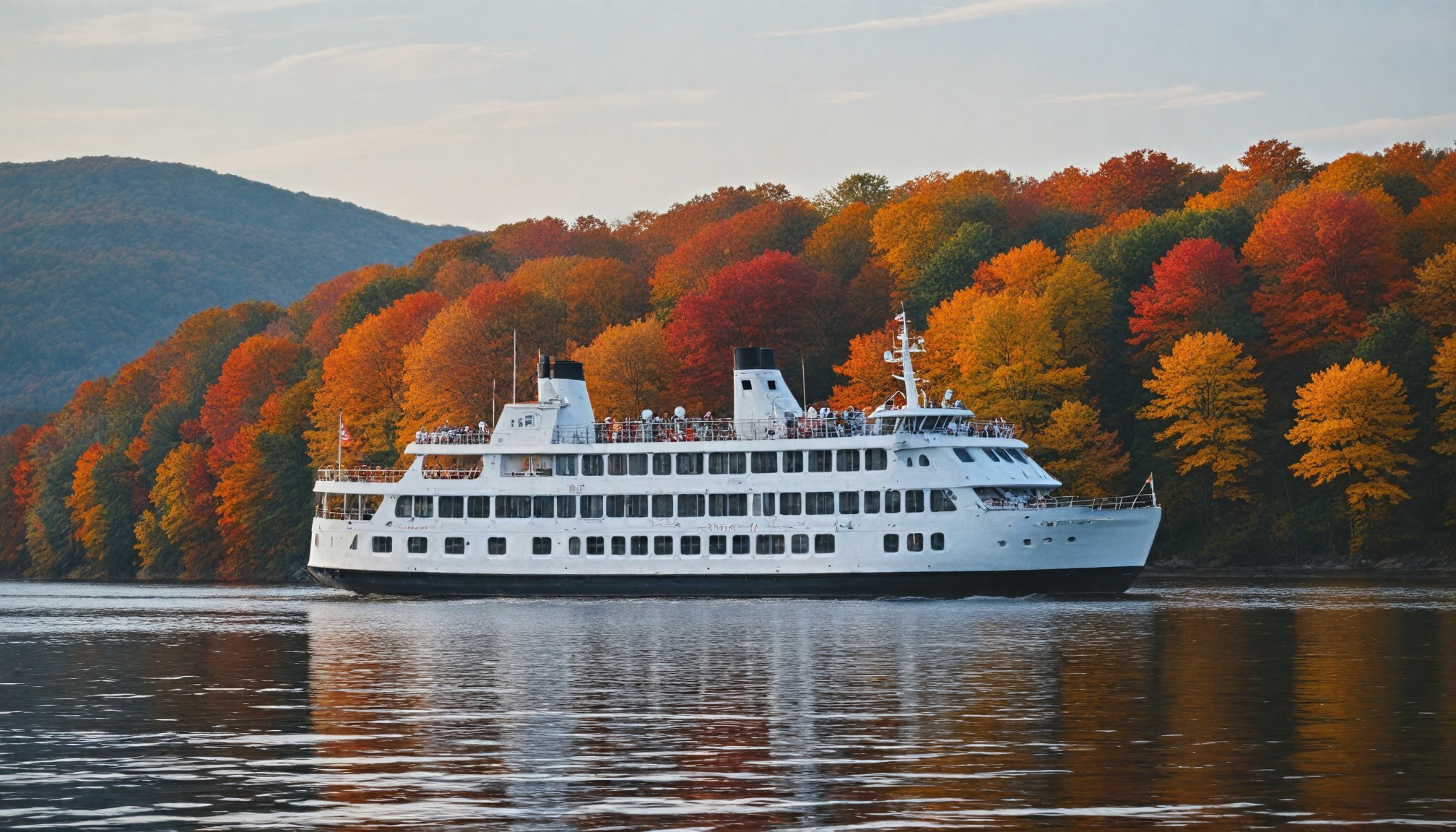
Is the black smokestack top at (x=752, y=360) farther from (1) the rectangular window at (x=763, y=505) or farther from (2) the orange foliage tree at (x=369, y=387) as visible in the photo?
(2) the orange foliage tree at (x=369, y=387)

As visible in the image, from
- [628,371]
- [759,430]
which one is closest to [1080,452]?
[759,430]

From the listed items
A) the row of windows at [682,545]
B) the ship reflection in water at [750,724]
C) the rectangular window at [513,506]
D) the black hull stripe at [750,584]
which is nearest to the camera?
the ship reflection in water at [750,724]

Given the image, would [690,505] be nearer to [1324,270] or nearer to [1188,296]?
[1188,296]

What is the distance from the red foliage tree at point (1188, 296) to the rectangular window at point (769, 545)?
94.9 feet

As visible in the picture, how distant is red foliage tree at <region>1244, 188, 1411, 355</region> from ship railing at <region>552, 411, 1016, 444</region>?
79.0 feet

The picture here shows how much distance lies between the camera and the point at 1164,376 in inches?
3253

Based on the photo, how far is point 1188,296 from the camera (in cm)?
8656

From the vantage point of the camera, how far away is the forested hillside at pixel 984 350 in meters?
81.6

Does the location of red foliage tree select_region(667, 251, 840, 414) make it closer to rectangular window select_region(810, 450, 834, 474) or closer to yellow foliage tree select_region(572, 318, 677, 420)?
yellow foliage tree select_region(572, 318, 677, 420)

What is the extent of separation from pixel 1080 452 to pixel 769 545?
22594mm

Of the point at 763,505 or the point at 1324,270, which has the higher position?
the point at 1324,270

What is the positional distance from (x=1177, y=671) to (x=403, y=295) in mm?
96799

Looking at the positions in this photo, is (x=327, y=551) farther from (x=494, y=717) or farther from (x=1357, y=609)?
(x=494, y=717)

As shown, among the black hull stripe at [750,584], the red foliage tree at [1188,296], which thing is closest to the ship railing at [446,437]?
the black hull stripe at [750,584]
